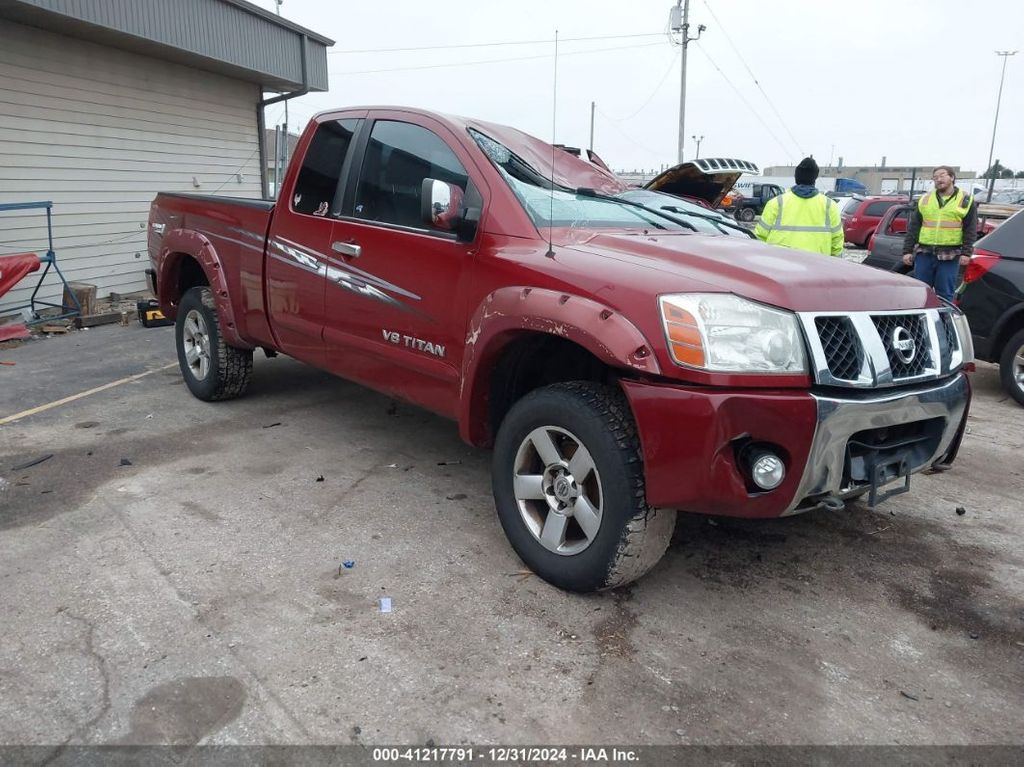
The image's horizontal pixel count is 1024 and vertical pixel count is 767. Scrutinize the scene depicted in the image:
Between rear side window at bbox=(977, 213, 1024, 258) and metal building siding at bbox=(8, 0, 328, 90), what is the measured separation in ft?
32.1

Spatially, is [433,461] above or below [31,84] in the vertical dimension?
below

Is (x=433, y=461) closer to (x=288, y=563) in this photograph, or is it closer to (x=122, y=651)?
(x=288, y=563)

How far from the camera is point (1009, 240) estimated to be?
620 cm

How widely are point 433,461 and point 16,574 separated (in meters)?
2.11

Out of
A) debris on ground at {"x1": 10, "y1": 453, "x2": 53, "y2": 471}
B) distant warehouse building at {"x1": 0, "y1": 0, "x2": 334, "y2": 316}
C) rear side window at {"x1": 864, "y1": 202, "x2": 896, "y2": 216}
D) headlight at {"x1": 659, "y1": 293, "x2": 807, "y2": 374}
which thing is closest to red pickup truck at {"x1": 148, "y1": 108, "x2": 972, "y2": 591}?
headlight at {"x1": 659, "y1": 293, "x2": 807, "y2": 374}

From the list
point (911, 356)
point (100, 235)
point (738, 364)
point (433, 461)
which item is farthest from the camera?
point (100, 235)

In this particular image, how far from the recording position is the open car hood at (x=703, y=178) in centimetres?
606

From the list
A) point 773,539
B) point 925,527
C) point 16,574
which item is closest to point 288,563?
point 16,574

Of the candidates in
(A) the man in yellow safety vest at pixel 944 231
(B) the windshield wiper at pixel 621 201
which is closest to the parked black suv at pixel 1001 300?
(A) the man in yellow safety vest at pixel 944 231

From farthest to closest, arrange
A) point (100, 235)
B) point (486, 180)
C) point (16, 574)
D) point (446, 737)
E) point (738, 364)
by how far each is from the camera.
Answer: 1. point (100, 235)
2. point (486, 180)
3. point (16, 574)
4. point (738, 364)
5. point (446, 737)

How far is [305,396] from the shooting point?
585 centimetres

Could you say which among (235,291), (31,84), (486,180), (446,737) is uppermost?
(31,84)

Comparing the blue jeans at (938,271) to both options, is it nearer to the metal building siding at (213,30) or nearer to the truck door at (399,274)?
the truck door at (399,274)

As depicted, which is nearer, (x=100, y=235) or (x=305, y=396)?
(x=305, y=396)
